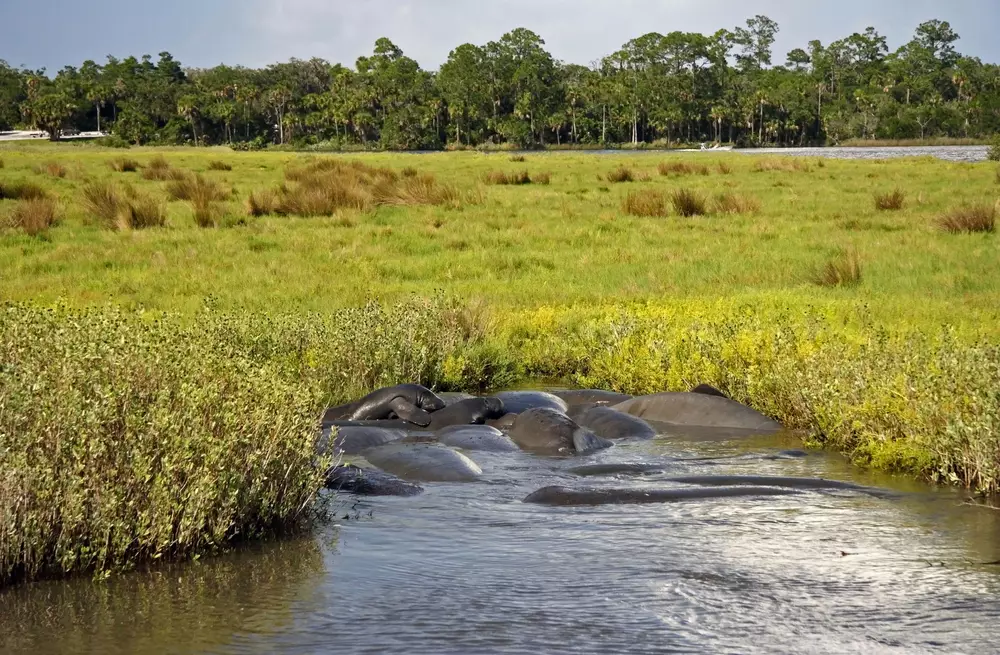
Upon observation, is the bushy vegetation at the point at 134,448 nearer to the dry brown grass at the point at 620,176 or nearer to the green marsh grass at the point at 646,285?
the green marsh grass at the point at 646,285

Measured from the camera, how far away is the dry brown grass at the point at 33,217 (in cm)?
1931

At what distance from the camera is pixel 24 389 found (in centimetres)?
609

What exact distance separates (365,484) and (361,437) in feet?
4.47

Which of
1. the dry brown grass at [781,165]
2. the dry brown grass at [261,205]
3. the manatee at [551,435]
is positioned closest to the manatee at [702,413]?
the manatee at [551,435]

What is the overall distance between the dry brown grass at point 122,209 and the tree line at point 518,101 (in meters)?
77.2

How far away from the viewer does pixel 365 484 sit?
7625 mm

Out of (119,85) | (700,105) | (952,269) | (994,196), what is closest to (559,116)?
(700,105)

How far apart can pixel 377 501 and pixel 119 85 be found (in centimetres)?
11732

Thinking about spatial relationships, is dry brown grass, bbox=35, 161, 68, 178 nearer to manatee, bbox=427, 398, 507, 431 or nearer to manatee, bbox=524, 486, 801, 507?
manatee, bbox=427, 398, 507, 431

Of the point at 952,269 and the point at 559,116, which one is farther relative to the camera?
the point at 559,116

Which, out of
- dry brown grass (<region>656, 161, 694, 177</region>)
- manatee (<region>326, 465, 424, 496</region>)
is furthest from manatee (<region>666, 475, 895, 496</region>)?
dry brown grass (<region>656, 161, 694, 177</region>)

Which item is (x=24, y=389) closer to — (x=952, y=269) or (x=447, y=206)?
(x=952, y=269)

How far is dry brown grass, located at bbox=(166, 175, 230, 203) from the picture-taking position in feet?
78.9

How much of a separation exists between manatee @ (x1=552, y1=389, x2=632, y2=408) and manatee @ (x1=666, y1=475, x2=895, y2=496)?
8.61 ft
